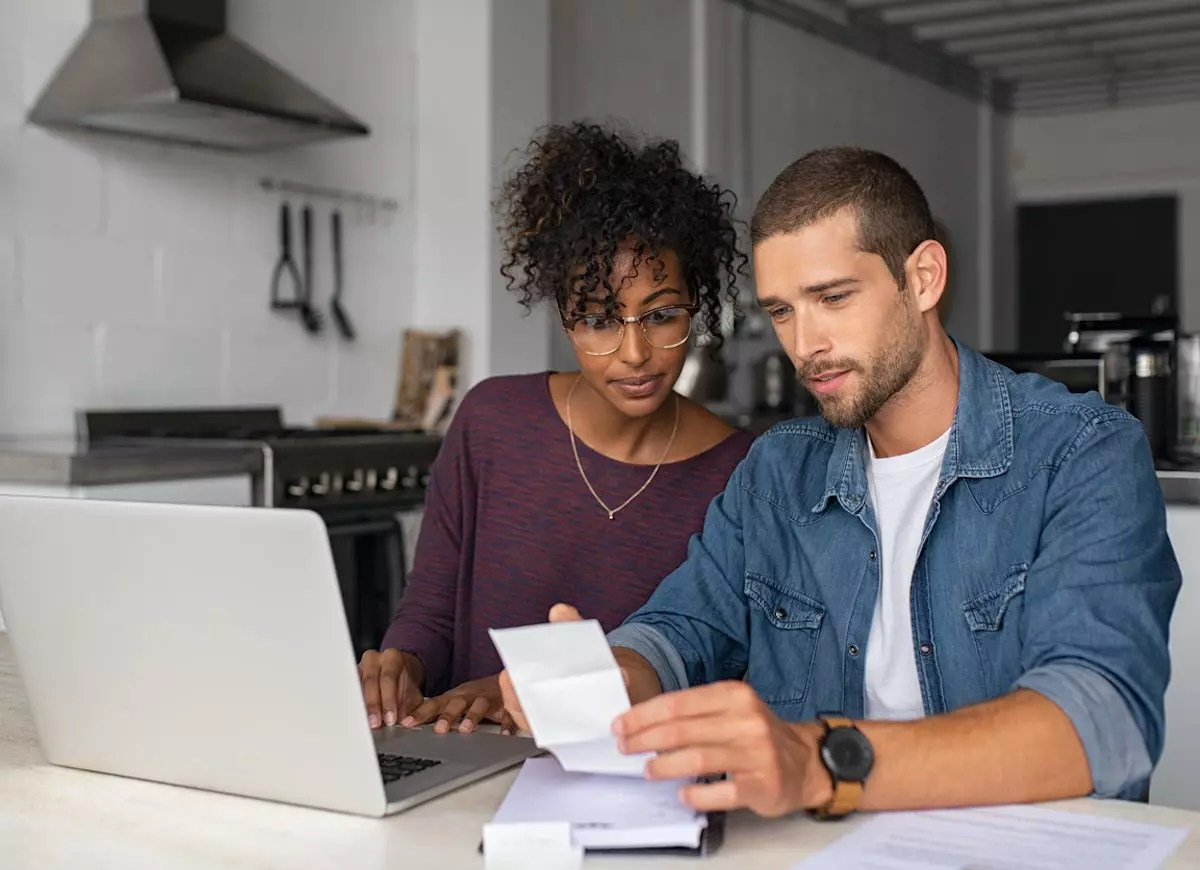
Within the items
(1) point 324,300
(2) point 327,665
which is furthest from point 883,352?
(1) point 324,300

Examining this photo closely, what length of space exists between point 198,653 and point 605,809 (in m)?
0.33

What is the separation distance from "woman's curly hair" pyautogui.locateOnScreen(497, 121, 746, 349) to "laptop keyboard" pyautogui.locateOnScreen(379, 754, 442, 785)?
0.69 m

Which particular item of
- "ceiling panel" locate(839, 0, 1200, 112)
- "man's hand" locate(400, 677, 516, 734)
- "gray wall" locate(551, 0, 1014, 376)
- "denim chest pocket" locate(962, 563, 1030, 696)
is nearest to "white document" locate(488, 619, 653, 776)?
"man's hand" locate(400, 677, 516, 734)

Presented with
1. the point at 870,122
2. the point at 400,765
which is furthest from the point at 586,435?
the point at 870,122

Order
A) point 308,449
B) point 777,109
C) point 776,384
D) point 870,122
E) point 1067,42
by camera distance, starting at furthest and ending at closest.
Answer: point 870,122 < point 1067,42 < point 777,109 < point 776,384 < point 308,449

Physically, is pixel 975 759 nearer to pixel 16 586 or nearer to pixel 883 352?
pixel 883 352

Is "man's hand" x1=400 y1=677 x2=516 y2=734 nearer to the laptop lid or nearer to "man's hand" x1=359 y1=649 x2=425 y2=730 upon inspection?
"man's hand" x1=359 y1=649 x2=425 y2=730

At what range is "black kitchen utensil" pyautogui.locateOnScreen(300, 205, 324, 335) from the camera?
12.7 ft

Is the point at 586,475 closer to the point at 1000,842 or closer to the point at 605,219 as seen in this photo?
the point at 605,219

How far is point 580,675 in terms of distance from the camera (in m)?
1.00

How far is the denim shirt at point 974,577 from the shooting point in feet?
3.95

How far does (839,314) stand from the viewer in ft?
4.68

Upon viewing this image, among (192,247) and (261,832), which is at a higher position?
(192,247)

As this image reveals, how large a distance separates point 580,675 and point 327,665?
7.2 inches
